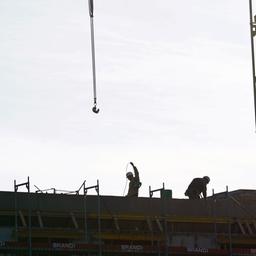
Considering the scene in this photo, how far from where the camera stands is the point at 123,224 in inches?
1592

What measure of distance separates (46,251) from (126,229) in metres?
3.98

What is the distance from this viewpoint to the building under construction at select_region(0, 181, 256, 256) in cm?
3797

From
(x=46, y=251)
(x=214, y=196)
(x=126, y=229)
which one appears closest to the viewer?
(x=46, y=251)

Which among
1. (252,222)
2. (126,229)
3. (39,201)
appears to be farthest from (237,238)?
(39,201)

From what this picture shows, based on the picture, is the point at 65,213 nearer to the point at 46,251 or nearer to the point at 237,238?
the point at 46,251

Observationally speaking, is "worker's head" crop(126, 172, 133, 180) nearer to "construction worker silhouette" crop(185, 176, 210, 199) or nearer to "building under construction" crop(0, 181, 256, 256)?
"building under construction" crop(0, 181, 256, 256)

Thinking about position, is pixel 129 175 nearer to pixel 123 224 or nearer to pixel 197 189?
pixel 123 224

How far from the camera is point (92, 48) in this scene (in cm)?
3834

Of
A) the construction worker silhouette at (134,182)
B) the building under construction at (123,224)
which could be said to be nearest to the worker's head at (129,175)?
the construction worker silhouette at (134,182)

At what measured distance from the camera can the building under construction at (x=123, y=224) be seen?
37969 mm

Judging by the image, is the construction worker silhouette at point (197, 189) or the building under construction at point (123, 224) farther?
the construction worker silhouette at point (197, 189)

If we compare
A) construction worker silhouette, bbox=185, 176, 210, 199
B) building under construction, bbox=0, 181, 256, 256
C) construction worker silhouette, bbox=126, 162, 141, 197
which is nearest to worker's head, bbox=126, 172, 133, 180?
construction worker silhouette, bbox=126, 162, 141, 197

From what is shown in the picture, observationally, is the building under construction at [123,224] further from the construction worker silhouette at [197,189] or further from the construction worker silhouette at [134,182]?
the construction worker silhouette at [134,182]

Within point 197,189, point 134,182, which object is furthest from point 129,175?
point 197,189
